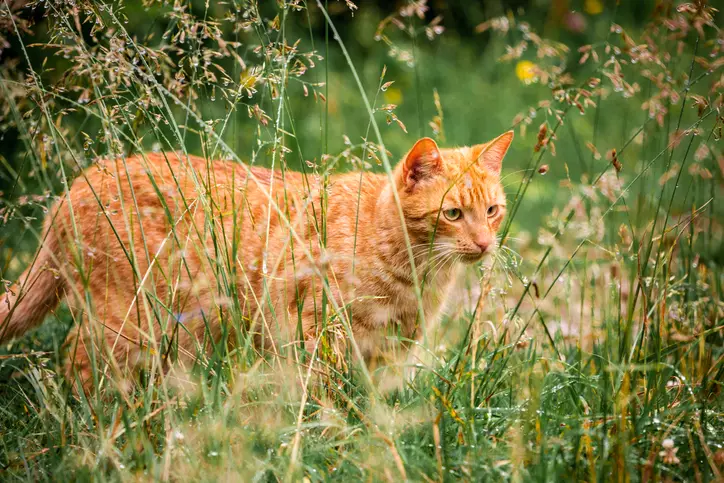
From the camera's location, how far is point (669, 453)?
160 centimetres

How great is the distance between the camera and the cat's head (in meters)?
2.43

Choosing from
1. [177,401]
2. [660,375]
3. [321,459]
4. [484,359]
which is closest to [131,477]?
[177,401]

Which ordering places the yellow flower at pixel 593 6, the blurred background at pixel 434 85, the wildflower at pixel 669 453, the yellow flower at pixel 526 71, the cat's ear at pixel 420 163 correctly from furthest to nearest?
the yellow flower at pixel 593 6 < the blurred background at pixel 434 85 < the yellow flower at pixel 526 71 < the cat's ear at pixel 420 163 < the wildflower at pixel 669 453

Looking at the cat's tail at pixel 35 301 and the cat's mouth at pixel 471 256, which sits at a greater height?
the cat's mouth at pixel 471 256

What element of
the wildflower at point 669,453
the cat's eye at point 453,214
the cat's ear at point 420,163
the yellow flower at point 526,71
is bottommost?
the wildflower at point 669,453

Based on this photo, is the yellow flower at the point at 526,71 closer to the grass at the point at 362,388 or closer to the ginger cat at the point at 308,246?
the grass at the point at 362,388

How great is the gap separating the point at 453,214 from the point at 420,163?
23 centimetres

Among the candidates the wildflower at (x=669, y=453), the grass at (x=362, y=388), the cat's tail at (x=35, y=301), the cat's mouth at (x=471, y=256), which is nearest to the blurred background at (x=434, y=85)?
the cat's tail at (x=35, y=301)

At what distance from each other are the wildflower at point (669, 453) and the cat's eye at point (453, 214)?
108 cm

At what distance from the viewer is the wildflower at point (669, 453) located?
1.56 meters

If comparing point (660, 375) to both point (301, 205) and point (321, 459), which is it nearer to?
point (321, 459)

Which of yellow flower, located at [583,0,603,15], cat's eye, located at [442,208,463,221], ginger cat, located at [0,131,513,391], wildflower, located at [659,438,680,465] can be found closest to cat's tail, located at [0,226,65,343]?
ginger cat, located at [0,131,513,391]

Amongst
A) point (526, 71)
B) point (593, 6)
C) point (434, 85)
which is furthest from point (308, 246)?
point (593, 6)

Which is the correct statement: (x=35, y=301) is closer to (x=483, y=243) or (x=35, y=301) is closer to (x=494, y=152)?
(x=483, y=243)
